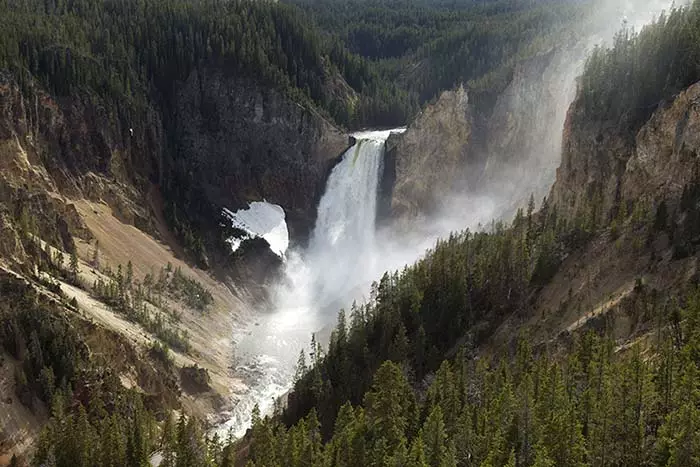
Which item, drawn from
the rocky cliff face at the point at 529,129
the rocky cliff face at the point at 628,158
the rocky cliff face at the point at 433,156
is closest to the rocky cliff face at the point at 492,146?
the rocky cliff face at the point at 529,129

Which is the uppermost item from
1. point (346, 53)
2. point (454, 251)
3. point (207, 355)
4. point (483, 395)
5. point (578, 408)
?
point (346, 53)

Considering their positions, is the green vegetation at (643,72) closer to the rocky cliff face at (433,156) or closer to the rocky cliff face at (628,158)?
the rocky cliff face at (628,158)

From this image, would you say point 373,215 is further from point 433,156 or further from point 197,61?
point 197,61

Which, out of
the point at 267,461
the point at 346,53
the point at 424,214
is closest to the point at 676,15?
the point at 424,214

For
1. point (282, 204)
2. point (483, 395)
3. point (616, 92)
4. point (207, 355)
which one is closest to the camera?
point (483, 395)

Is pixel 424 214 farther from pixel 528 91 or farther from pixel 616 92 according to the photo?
pixel 616 92

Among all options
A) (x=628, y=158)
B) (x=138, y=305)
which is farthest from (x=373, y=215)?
(x=628, y=158)

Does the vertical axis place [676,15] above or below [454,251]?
above
